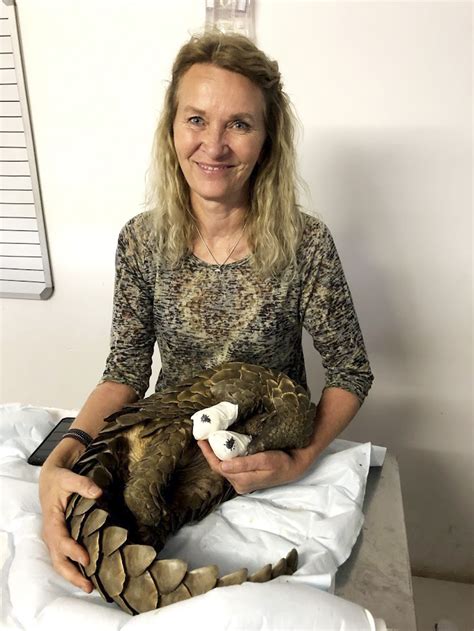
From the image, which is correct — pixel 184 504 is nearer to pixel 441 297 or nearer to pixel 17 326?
pixel 441 297

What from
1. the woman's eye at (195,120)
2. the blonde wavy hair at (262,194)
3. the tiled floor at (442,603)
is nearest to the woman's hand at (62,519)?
the blonde wavy hair at (262,194)

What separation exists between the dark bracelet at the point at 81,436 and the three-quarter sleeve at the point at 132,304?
0.56 feet

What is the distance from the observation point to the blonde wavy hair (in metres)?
1.04

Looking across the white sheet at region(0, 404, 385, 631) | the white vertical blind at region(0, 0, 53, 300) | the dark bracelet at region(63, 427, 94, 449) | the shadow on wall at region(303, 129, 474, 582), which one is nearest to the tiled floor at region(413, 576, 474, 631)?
the shadow on wall at region(303, 129, 474, 582)

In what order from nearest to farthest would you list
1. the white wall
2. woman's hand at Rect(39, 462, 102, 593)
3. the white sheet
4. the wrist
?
the white sheet
woman's hand at Rect(39, 462, 102, 593)
the wrist
the white wall

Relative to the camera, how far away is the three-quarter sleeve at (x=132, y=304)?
1.11 m

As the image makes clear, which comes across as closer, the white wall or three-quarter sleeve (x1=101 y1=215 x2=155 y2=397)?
three-quarter sleeve (x1=101 y1=215 x2=155 y2=397)

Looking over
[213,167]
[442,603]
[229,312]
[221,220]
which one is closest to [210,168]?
[213,167]

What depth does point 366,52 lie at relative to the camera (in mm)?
1288

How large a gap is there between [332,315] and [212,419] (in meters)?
0.37

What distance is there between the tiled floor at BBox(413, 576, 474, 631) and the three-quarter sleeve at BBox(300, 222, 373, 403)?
2.92ft

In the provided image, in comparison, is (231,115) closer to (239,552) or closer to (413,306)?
(239,552)

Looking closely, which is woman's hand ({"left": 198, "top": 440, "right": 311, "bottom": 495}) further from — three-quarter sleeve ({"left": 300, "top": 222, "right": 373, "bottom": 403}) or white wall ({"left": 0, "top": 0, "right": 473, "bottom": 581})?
white wall ({"left": 0, "top": 0, "right": 473, "bottom": 581})

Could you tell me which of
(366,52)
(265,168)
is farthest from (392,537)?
(366,52)
